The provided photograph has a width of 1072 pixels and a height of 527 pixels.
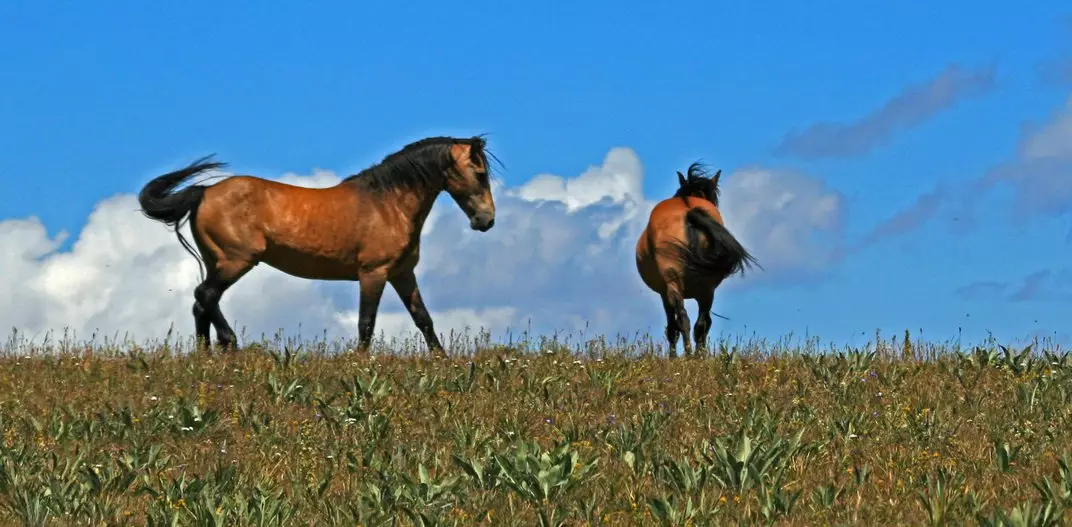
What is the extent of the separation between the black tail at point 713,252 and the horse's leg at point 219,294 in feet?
17.3

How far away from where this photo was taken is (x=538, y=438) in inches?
352

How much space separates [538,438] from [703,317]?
6974mm

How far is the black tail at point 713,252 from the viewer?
49.4 ft

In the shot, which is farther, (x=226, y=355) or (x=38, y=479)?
(x=226, y=355)

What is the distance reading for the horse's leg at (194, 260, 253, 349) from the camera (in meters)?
14.4

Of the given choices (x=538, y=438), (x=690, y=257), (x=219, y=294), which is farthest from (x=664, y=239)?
(x=538, y=438)

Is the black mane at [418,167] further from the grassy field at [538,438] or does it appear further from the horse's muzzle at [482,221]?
the grassy field at [538,438]

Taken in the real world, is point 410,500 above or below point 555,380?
below

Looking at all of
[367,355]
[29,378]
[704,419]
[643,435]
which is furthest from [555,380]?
[29,378]

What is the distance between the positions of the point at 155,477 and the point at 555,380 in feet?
13.2

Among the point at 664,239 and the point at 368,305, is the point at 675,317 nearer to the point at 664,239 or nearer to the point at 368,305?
the point at 664,239

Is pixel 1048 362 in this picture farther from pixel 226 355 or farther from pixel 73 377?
pixel 73 377

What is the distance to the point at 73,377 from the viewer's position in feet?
38.9

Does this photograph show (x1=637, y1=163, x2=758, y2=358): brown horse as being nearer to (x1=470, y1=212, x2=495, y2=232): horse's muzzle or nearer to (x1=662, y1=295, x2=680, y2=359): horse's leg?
(x1=662, y1=295, x2=680, y2=359): horse's leg
